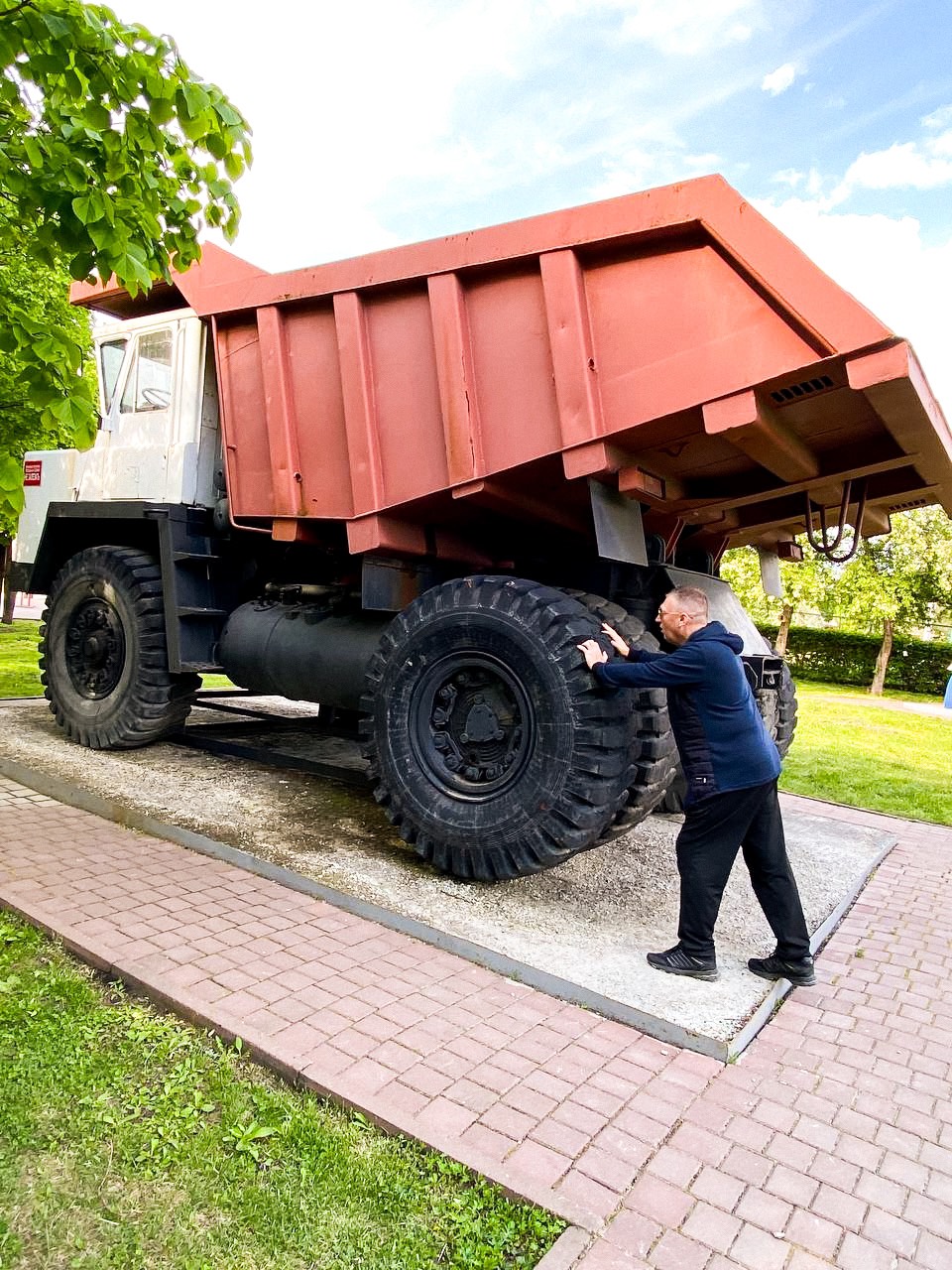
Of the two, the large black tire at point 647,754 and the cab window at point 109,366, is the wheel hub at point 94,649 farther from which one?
the large black tire at point 647,754

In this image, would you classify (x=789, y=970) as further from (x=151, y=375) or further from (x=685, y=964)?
(x=151, y=375)

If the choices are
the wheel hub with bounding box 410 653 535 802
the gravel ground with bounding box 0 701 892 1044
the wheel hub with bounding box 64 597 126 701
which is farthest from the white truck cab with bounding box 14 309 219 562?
the wheel hub with bounding box 410 653 535 802

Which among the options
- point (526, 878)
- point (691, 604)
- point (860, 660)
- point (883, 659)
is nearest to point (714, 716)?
point (691, 604)

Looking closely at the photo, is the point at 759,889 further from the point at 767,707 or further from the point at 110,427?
the point at 110,427

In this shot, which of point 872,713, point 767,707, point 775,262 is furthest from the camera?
point 872,713

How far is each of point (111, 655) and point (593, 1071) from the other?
16.5ft

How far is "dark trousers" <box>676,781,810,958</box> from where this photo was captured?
11.4 ft

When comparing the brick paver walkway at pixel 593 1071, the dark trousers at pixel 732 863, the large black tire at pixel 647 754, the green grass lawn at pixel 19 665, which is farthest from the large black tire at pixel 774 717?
the green grass lawn at pixel 19 665

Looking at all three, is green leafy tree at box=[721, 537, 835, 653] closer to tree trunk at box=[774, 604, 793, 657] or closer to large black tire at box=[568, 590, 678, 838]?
tree trunk at box=[774, 604, 793, 657]

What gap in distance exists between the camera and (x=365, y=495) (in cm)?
478

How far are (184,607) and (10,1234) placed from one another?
445 centimetres

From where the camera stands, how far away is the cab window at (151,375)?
6.19 m

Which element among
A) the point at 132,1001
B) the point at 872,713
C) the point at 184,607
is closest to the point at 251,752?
the point at 184,607

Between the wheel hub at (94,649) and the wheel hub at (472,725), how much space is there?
3.06m
